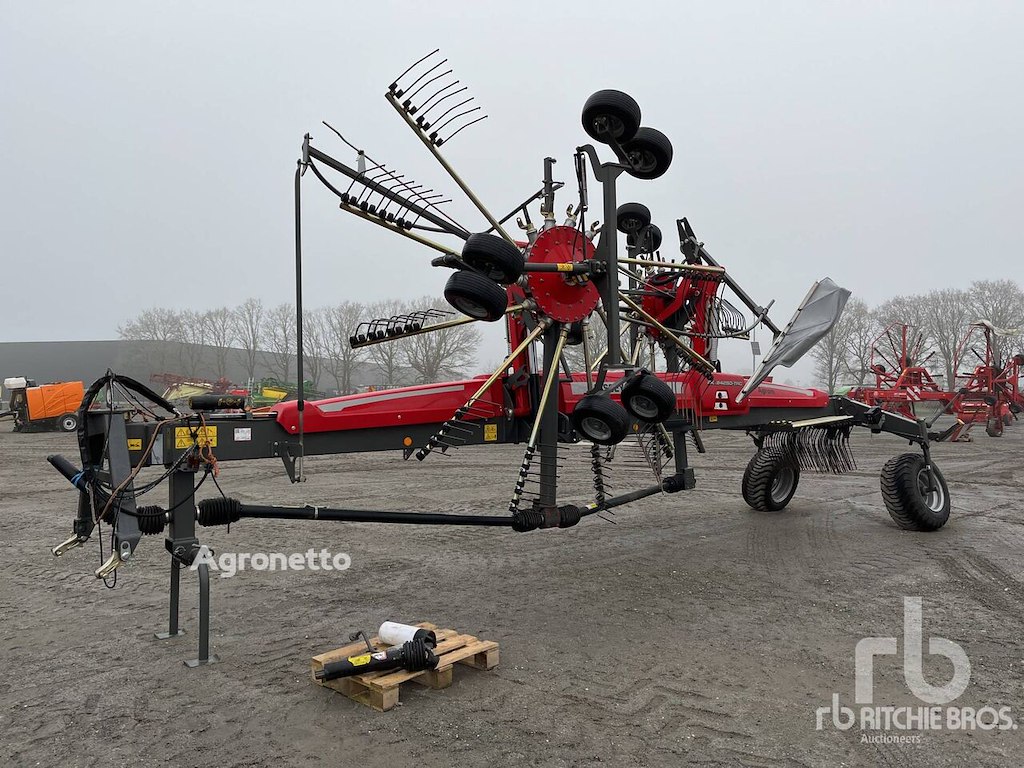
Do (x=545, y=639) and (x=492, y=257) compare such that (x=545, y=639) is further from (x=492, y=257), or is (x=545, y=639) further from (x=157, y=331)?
(x=157, y=331)

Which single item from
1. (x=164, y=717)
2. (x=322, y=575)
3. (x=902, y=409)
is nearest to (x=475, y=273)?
(x=164, y=717)

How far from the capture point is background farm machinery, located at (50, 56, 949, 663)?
16.8 feet

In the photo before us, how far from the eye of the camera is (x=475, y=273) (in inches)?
205

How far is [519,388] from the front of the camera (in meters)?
6.55

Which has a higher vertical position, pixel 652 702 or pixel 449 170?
pixel 449 170

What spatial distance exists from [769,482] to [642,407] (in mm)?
5955

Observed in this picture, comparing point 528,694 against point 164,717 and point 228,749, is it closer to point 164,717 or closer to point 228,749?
point 228,749

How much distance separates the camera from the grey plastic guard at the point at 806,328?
7.37 meters

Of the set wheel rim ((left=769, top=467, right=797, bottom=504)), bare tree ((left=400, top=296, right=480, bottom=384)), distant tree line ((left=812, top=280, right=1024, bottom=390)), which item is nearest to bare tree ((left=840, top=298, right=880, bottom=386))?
distant tree line ((left=812, top=280, right=1024, bottom=390))

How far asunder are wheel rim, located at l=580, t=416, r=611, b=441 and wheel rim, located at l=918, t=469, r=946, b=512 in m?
6.25

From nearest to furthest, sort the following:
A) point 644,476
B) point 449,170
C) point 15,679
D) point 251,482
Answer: point 15,679
point 449,170
point 251,482
point 644,476

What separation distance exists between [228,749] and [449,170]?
4.15 meters

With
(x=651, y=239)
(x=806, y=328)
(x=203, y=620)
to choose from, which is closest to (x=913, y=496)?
(x=806, y=328)

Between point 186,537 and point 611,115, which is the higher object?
point 611,115
